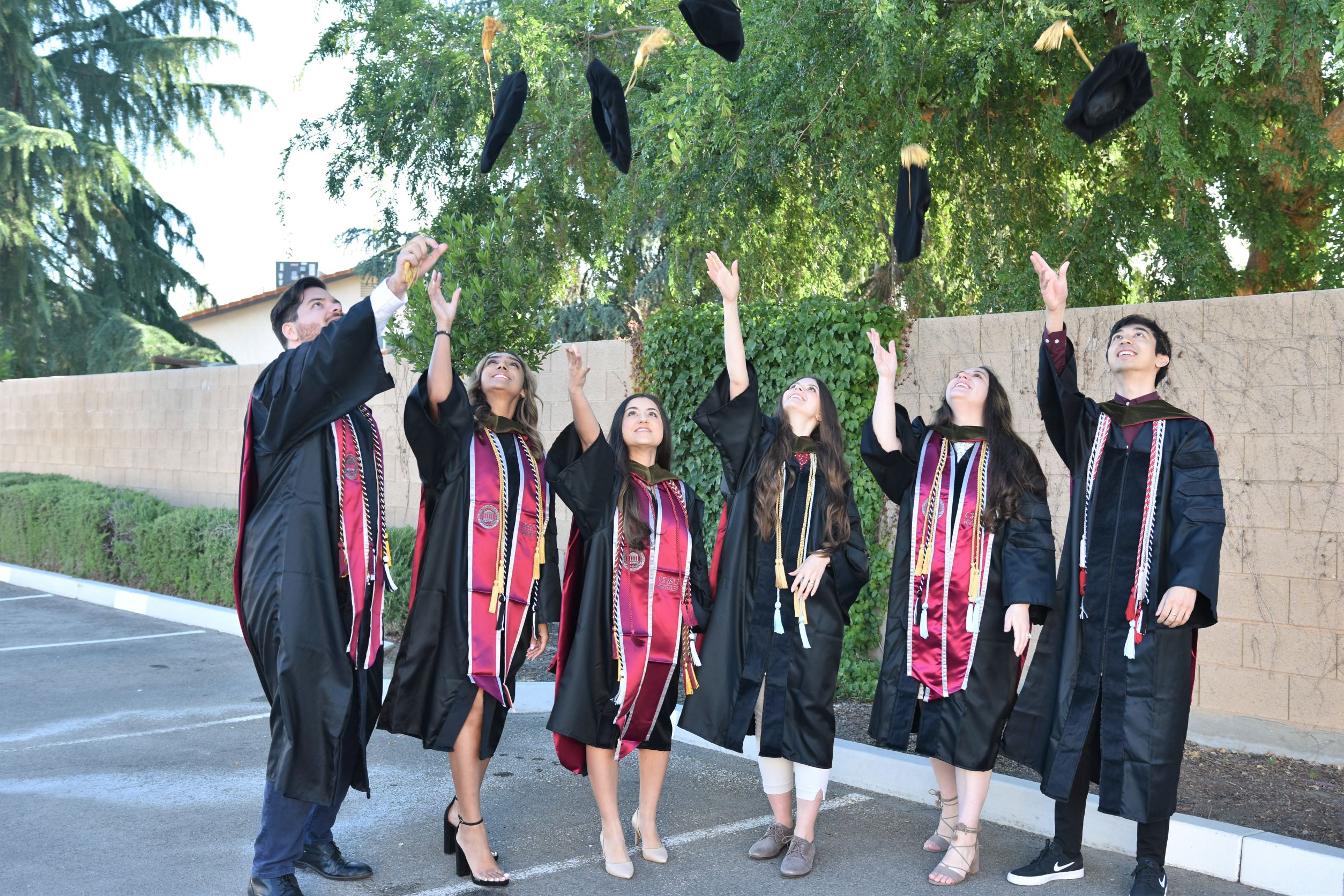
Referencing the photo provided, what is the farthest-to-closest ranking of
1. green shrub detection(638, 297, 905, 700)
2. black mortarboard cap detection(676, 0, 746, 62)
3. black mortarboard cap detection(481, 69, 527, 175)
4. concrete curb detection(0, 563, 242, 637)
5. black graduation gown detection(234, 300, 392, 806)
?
concrete curb detection(0, 563, 242, 637) < green shrub detection(638, 297, 905, 700) < black mortarboard cap detection(481, 69, 527, 175) < black mortarboard cap detection(676, 0, 746, 62) < black graduation gown detection(234, 300, 392, 806)

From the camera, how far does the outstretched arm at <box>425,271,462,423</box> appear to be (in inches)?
157

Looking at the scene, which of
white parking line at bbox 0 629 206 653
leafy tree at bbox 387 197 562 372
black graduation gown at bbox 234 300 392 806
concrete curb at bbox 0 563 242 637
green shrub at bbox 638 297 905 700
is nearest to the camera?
black graduation gown at bbox 234 300 392 806

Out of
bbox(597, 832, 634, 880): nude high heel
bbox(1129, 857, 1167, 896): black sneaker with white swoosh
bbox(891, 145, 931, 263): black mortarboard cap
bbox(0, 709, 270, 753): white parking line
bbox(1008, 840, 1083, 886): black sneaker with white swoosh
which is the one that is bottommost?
bbox(0, 709, 270, 753): white parking line

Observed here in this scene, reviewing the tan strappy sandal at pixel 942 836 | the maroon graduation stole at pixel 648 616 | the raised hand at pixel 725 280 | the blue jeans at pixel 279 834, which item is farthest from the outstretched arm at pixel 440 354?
the tan strappy sandal at pixel 942 836

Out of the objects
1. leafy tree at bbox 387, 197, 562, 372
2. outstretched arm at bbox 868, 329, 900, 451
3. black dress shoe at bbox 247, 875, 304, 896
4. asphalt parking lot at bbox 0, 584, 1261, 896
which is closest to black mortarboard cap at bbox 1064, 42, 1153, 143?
outstretched arm at bbox 868, 329, 900, 451

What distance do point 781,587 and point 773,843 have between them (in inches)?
38.9

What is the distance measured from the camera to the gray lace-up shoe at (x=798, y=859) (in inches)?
163

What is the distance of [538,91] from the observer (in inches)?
358

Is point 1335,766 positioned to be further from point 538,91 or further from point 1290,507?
point 538,91

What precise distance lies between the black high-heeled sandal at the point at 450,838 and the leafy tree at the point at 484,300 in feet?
7.89

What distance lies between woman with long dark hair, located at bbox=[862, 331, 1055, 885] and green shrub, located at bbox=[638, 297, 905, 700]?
1.98m

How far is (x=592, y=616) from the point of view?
167 inches

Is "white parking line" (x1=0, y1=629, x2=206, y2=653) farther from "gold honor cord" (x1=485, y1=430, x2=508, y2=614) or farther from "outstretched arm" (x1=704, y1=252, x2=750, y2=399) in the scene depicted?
"outstretched arm" (x1=704, y1=252, x2=750, y2=399)

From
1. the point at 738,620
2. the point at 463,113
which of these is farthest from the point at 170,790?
the point at 463,113
